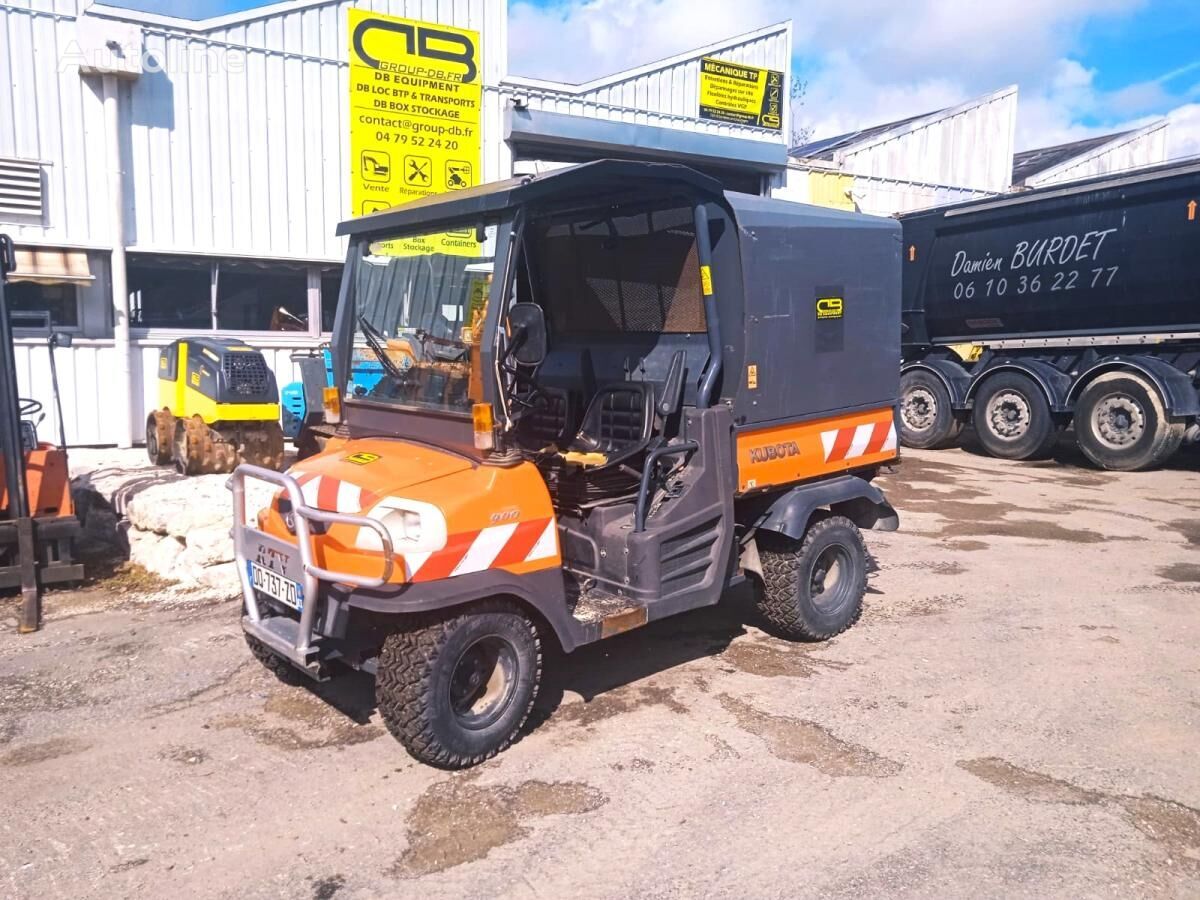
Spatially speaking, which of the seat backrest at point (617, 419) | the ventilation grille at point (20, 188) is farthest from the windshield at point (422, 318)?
the ventilation grille at point (20, 188)

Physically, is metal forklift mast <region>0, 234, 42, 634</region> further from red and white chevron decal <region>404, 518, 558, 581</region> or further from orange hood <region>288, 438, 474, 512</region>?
red and white chevron decal <region>404, 518, 558, 581</region>

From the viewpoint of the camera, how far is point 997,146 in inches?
724

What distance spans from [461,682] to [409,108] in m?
9.40

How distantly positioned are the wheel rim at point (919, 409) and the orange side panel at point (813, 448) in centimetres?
752

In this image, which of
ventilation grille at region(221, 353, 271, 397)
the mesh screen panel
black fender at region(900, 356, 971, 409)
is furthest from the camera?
black fender at region(900, 356, 971, 409)

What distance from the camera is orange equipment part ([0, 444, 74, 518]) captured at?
615 centimetres

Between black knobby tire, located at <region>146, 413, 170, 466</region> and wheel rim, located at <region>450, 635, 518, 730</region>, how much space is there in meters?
6.20

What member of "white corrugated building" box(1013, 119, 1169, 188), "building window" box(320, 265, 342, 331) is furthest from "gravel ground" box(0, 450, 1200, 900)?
"white corrugated building" box(1013, 119, 1169, 188)

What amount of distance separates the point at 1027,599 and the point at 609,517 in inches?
128

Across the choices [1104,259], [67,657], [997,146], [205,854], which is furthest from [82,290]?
[997,146]

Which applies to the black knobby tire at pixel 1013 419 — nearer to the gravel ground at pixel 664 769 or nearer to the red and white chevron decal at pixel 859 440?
the gravel ground at pixel 664 769

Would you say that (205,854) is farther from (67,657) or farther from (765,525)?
(765,525)

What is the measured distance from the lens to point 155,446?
900cm

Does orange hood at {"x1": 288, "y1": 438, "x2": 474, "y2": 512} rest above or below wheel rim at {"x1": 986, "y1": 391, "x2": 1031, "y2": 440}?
above
